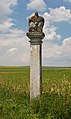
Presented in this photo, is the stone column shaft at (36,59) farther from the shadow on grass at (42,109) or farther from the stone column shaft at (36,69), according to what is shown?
the shadow on grass at (42,109)

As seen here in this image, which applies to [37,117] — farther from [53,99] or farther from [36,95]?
[36,95]

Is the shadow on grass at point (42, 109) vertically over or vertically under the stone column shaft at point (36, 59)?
under

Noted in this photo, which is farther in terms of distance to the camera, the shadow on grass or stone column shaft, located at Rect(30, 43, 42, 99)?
stone column shaft, located at Rect(30, 43, 42, 99)

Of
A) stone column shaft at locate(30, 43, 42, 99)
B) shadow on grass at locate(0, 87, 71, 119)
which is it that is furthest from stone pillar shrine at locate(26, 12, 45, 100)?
shadow on grass at locate(0, 87, 71, 119)

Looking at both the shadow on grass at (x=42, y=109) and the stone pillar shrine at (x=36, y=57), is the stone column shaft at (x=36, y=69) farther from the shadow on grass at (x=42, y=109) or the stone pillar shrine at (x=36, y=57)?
the shadow on grass at (x=42, y=109)

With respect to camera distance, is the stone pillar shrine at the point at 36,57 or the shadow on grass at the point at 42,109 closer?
the shadow on grass at the point at 42,109

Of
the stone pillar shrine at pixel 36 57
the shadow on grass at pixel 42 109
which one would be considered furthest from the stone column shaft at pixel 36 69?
the shadow on grass at pixel 42 109

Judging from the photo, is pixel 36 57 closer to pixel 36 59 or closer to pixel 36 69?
pixel 36 59

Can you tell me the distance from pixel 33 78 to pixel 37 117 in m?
2.72

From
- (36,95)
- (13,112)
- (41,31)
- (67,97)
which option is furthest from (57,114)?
(41,31)

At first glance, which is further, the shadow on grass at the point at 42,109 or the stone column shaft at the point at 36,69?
the stone column shaft at the point at 36,69

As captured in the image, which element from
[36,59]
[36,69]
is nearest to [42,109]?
[36,69]

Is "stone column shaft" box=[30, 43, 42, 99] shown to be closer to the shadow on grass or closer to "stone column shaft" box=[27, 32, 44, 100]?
"stone column shaft" box=[27, 32, 44, 100]

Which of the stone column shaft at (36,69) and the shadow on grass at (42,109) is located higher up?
the stone column shaft at (36,69)
